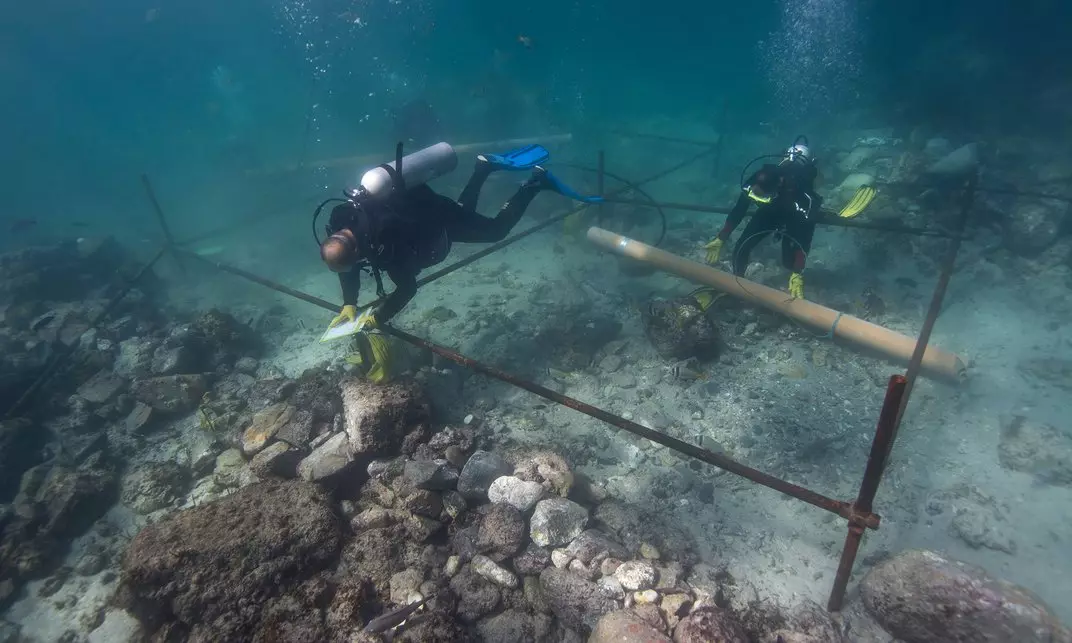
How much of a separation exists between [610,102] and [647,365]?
31043 millimetres

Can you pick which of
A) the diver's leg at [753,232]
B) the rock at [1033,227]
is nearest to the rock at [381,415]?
the diver's leg at [753,232]

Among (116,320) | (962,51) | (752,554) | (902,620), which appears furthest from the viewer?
(962,51)

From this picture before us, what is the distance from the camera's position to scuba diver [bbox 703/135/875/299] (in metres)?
6.00

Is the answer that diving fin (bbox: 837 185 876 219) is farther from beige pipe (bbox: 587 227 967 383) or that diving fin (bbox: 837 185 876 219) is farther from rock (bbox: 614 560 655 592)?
rock (bbox: 614 560 655 592)

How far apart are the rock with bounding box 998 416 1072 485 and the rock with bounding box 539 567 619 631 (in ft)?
13.3

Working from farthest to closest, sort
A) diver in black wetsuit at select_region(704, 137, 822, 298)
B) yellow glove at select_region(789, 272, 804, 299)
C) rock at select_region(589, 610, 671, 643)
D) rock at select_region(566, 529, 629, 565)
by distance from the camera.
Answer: yellow glove at select_region(789, 272, 804, 299)
diver in black wetsuit at select_region(704, 137, 822, 298)
rock at select_region(566, 529, 629, 565)
rock at select_region(589, 610, 671, 643)

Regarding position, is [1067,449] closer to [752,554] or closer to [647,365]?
[752,554]

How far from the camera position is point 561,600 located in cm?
337

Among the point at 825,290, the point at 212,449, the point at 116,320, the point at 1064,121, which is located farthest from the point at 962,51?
the point at 116,320

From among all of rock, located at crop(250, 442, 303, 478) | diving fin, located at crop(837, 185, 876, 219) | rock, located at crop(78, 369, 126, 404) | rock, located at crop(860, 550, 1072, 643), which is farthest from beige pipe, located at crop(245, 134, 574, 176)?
rock, located at crop(860, 550, 1072, 643)

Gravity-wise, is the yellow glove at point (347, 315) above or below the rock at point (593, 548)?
above

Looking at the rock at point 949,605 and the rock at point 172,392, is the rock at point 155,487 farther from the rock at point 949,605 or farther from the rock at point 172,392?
the rock at point 949,605

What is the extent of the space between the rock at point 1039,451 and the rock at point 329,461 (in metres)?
6.09

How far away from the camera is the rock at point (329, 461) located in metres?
4.48
